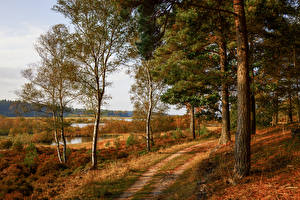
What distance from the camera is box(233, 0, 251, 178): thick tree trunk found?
504cm

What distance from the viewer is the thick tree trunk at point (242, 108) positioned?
199 inches

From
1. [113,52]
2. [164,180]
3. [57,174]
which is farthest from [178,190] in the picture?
[57,174]

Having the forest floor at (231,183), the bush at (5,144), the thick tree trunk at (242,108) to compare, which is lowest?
the bush at (5,144)

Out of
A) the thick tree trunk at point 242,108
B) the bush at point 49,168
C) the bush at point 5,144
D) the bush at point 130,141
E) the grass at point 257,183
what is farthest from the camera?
the bush at point 5,144

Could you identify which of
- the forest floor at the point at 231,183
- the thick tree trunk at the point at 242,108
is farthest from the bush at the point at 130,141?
the thick tree trunk at the point at 242,108

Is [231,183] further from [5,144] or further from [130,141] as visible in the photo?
[5,144]

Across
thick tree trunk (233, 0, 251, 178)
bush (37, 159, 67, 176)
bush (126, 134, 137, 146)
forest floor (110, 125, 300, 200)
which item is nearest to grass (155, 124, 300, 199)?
forest floor (110, 125, 300, 200)

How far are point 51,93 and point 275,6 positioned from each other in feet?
62.2

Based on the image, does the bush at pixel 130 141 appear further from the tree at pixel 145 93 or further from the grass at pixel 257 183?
the grass at pixel 257 183

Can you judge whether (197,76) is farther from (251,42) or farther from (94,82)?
(94,82)

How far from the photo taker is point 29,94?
50.8ft

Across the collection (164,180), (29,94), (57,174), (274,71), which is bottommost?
(57,174)

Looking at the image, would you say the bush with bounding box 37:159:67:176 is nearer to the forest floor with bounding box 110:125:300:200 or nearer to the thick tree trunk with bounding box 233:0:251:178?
the forest floor with bounding box 110:125:300:200

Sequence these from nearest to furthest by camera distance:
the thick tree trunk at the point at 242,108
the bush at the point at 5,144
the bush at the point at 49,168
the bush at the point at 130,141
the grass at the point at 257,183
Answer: the grass at the point at 257,183 < the thick tree trunk at the point at 242,108 < the bush at the point at 49,168 < the bush at the point at 130,141 < the bush at the point at 5,144
